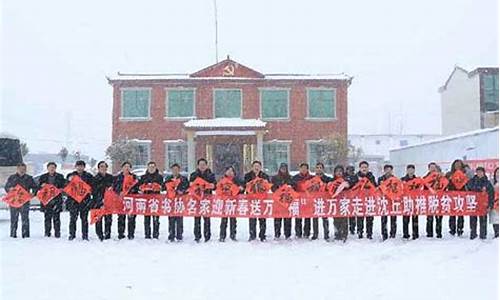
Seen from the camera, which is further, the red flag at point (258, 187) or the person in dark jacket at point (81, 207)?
the red flag at point (258, 187)

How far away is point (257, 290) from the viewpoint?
7059 millimetres

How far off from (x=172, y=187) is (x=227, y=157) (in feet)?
54.1

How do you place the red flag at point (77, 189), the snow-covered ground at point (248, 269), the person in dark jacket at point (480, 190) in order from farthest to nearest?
1. the red flag at point (77, 189)
2. the person in dark jacket at point (480, 190)
3. the snow-covered ground at point (248, 269)

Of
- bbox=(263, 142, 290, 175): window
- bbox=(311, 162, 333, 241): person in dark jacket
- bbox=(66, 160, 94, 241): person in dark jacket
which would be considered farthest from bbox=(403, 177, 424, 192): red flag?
bbox=(263, 142, 290, 175): window

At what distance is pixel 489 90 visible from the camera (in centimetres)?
3059

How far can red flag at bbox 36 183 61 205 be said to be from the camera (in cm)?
1062

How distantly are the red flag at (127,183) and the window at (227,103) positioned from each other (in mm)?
16920

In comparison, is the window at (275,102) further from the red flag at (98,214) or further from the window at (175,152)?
the red flag at (98,214)

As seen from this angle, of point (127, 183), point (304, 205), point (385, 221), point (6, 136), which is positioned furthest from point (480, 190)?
Result: point (6, 136)

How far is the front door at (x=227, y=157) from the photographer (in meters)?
27.0

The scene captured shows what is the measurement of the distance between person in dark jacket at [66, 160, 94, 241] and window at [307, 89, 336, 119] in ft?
59.3

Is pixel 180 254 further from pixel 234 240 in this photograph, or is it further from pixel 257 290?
pixel 257 290

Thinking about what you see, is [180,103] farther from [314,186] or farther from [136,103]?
[314,186]

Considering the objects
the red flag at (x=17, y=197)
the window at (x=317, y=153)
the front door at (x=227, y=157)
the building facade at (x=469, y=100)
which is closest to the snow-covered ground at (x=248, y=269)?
the red flag at (x=17, y=197)
